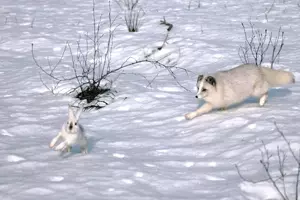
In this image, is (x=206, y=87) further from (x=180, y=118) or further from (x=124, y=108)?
(x=124, y=108)

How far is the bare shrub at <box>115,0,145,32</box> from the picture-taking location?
10.3m

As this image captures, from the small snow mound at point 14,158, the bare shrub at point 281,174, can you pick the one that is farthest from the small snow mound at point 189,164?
the small snow mound at point 14,158

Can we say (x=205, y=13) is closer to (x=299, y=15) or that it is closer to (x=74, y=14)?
(x=299, y=15)

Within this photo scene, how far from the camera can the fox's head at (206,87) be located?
19.4 ft

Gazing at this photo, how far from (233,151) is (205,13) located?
6.70 meters

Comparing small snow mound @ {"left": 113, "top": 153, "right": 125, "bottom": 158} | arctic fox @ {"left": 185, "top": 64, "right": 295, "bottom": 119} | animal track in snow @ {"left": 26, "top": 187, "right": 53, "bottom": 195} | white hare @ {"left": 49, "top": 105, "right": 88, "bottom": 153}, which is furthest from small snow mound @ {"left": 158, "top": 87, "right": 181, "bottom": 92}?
animal track in snow @ {"left": 26, "top": 187, "right": 53, "bottom": 195}

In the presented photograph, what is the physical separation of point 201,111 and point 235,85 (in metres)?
Answer: 0.51

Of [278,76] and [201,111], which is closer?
[201,111]

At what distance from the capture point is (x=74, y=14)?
11641 mm

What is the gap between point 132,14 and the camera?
11289 millimetres

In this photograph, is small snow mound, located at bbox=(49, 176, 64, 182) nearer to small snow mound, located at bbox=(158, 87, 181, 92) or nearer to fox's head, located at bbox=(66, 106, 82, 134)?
fox's head, located at bbox=(66, 106, 82, 134)

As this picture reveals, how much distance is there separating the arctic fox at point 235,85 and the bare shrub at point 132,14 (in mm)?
4271

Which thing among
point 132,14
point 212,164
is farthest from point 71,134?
point 132,14

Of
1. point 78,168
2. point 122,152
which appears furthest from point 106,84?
point 78,168
